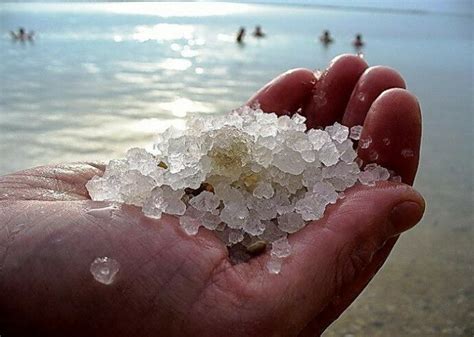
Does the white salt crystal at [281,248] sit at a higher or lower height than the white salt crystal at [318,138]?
lower

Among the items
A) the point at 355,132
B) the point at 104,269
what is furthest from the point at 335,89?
the point at 104,269

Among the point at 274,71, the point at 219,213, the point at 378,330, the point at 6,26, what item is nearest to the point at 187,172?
the point at 219,213

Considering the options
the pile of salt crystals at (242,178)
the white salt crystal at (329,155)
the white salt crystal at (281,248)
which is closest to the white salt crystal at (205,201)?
the pile of salt crystals at (242,178)

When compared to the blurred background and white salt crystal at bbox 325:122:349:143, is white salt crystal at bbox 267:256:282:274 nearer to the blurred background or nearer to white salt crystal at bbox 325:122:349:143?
white salt crystal at bbox 325:122:349:143

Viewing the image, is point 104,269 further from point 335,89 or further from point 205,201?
point 335,89

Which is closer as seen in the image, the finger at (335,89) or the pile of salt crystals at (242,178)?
the pile of salt crystals at (242,178)

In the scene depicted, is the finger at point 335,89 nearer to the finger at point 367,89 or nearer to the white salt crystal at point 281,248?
the finger at point 367,89

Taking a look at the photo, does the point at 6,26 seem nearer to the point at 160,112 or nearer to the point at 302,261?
the point at 160,112

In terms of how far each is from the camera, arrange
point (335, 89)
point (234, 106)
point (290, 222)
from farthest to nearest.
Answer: point (234, 106), point (335, 89), point (290, 222)
